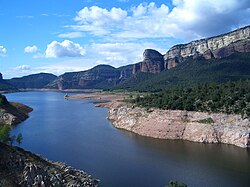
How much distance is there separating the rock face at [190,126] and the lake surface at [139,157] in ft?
7.28

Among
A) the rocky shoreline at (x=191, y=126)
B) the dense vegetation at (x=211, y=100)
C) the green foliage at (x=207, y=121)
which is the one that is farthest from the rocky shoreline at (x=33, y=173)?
the dense vegetation at (x=211, y=100)

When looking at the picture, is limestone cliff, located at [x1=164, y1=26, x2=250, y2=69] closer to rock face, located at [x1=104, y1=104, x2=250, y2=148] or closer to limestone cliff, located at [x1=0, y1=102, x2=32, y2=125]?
rock face, located at [x1=104, y1=104, x2=250, y2=148]

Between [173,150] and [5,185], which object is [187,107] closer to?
[173,150]

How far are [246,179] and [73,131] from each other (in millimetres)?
44661

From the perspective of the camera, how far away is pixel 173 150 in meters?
60.4

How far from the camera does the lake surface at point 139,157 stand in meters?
45.0

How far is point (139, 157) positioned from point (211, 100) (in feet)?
80.5

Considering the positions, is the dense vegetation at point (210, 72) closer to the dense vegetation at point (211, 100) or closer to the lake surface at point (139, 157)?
the dense vegetation at point (211, 100)

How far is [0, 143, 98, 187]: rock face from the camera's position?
37.2 meters

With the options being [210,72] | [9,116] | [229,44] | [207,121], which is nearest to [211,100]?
[207,121]

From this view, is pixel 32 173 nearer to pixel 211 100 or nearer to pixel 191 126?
pixel 191 126

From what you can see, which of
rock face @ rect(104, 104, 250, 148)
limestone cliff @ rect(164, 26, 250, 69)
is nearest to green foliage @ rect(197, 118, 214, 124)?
rock face @ rect(104, 104, 250, 148)

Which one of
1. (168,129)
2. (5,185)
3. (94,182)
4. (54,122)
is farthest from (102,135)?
(5,185)

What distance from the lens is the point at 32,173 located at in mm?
37938
